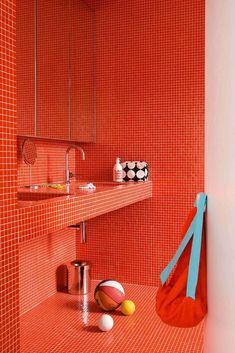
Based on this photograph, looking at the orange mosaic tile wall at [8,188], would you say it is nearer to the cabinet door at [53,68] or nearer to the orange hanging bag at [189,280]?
the orange hanging bag at [189,280]

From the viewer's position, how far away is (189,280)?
0.93m

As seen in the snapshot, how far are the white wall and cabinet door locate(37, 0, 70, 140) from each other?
1.82 meters

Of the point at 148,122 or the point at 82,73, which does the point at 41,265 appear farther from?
the point at 82,73

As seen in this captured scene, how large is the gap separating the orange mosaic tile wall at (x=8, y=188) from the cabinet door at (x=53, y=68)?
1168mm

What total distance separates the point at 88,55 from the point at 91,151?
780 mm

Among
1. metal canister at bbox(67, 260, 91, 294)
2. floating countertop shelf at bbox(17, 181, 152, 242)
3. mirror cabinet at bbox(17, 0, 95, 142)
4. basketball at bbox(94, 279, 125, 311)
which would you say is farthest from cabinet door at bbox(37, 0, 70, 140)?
basketball at bbox(94, 279, 125, 311)

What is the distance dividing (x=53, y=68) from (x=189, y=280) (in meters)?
2.15

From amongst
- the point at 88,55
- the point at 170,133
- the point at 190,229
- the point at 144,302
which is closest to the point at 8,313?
the point at 190,229

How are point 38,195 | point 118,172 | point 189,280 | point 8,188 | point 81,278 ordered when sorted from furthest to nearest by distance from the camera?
point 118,172
point 81,278
point 38,195
point 8,188
point 189,280

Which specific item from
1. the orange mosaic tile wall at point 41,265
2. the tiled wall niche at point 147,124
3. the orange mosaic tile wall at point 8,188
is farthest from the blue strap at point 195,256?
the tiled wall niche at point 147,124

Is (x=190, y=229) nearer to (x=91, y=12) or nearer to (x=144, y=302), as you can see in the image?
(x=144, y=302)

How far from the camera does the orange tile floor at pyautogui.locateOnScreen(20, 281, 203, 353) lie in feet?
6.94

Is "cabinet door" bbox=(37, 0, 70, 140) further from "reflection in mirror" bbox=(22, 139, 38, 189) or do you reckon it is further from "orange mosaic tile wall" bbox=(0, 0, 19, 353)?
"orange mosaic tile wall" bbox=(0, 0, 19, 353)

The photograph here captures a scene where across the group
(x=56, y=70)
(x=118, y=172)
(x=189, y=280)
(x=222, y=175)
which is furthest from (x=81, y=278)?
(x=222, y=175)
